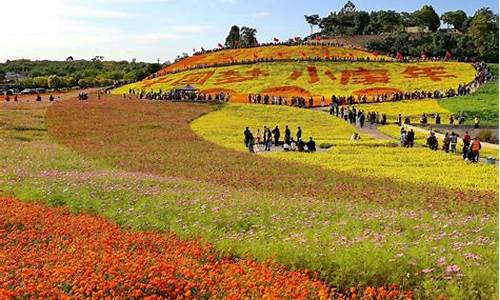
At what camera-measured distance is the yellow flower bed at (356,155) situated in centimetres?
2328

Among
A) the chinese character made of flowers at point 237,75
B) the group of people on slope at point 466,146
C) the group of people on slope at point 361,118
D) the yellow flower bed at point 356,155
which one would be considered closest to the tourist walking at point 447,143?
the group of people on slope at point 466,146

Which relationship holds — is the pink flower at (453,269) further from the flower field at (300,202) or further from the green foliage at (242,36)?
the green foliage at (242,36)

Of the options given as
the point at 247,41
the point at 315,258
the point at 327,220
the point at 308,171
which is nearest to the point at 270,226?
the point at 327,220

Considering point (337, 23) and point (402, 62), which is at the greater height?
point (337, 23)

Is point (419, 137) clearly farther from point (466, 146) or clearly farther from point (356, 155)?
point (356, 155)

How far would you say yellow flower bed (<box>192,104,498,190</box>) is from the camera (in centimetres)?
2328

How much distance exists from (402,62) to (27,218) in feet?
264

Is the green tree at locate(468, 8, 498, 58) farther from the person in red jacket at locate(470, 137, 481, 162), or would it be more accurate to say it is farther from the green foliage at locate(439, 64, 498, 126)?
the person in red jacket at locate(470, 137, 481, 162)

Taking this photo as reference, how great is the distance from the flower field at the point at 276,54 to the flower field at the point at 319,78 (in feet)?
22.6

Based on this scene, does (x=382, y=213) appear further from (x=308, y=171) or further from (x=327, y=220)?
(x=308, y=171)

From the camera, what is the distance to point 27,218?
1424 cm

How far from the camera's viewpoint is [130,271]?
9.87m

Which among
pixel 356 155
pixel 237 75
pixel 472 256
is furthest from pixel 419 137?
pixel 237 75

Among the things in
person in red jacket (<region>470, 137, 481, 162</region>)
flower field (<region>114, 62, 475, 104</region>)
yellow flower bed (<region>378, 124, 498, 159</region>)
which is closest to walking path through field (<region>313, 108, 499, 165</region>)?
yellow flower bed (<region>378, 124, 498, 159</region>)
